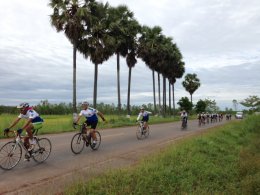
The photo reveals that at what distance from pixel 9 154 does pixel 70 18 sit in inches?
880

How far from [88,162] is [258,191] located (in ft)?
16.4

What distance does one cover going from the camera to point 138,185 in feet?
24.4

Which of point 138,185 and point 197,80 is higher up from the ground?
point 197,80

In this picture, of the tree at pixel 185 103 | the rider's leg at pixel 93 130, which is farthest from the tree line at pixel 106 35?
the tree at pixel 185 103

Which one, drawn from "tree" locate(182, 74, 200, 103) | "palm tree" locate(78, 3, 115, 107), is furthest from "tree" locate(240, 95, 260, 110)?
"palm tree" locate(78, 3, 115, 107)

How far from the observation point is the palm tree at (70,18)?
96.1 ft

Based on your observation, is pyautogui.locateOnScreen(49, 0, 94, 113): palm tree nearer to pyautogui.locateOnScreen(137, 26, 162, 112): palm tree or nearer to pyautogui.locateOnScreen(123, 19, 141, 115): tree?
pyautogui.locateOnScreen(123, 19, 141, 115): tree

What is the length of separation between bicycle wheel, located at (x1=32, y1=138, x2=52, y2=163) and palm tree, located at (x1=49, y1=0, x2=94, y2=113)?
1917 cm

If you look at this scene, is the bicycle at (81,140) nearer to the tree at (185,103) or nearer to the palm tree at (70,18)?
the palm tree at (70,18)

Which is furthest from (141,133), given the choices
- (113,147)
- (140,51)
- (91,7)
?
(140,51)

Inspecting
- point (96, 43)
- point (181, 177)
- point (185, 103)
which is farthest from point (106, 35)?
point (185, 103)

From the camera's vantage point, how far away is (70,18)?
29.6 metres

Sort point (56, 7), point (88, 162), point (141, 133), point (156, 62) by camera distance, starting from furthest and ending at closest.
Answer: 1. point (156, 62)
2. point (56, 7)
3. point (141, 133)
4. point (88, 162)

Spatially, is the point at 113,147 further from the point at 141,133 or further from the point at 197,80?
the point at 197,80
